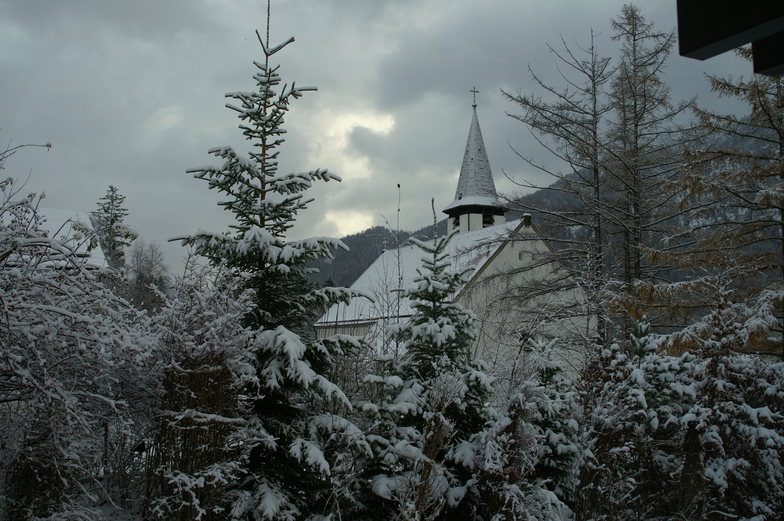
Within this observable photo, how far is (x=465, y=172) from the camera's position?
31516mm

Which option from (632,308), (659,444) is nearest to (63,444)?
(659,444)

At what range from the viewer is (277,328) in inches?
207

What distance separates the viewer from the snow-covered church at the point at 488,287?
8.98m

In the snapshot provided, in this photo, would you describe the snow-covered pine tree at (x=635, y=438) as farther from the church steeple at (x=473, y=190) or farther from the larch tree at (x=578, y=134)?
the church steeple at (x=473, y=190)

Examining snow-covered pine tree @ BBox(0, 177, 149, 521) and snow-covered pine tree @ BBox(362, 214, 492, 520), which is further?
snow-covered pine tree @ BBox(362, 214, 492, 520)

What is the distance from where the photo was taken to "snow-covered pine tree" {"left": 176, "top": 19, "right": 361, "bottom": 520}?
16.3 ft

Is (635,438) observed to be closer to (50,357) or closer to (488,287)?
(50,357)

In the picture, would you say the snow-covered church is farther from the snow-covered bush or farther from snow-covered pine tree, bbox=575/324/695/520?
the snow-covered bush

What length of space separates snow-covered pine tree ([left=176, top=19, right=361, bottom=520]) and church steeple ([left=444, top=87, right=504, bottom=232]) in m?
24.5

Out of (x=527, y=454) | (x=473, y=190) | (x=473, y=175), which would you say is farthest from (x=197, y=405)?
(x=473, y=175)

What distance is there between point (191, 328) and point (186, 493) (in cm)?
134

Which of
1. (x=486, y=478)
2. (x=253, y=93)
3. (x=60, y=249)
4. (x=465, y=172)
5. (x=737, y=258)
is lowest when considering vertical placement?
(x=486, y=478)

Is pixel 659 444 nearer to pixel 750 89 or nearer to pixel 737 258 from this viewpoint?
pixel 737 258

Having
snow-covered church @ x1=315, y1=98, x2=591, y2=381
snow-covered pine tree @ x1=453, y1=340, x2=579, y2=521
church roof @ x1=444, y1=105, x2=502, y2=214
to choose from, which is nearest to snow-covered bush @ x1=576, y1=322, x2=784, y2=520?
snow-covered pine tree @ x1=453, y1=340, x2=579, y2=521
